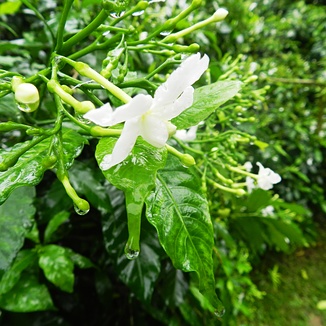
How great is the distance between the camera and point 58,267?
3.00 feet

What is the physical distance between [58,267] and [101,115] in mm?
682

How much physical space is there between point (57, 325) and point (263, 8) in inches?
128

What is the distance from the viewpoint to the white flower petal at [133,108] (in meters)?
0.36

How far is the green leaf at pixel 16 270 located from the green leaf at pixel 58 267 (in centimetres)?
3

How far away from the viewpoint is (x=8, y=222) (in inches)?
28.5

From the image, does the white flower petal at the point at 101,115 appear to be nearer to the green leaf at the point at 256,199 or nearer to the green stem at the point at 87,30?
the green stem at the point at 87,30

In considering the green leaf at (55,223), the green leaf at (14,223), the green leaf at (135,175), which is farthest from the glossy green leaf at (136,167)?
the green leaf at (55,223)

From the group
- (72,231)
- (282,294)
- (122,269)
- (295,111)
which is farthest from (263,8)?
(122,269)

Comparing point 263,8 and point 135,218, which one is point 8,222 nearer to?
point 135,218

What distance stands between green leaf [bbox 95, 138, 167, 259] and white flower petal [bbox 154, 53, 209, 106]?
0.07m

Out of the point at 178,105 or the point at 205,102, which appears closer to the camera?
the point at 178,105

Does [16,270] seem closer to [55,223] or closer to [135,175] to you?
[55,223]

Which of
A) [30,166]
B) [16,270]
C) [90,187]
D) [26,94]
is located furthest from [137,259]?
[26,94]

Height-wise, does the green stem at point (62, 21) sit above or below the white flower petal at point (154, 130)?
above
